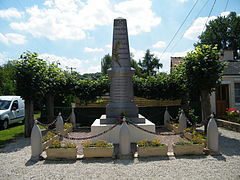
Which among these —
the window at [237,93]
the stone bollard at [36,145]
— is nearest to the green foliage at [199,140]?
the stone bollard at [36,145]

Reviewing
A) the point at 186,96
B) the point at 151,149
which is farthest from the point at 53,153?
the point at 186,96

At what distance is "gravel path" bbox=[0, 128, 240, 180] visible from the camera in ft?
15.6

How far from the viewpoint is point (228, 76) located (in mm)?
15234

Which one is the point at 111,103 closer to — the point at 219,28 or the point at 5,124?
the point at 5,124

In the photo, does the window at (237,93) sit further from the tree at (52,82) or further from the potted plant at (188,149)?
the tree at (52,82)

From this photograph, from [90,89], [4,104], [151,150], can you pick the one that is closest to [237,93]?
[90,89]

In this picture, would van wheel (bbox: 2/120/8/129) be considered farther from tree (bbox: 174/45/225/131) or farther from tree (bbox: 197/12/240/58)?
tree (bbox: 197/12/240/58)

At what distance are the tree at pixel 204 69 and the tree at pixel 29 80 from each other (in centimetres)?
751

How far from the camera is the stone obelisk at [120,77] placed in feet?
30.5

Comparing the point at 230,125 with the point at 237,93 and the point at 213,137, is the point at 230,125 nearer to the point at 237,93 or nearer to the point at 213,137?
the point at 237,93

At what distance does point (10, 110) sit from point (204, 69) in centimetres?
1219

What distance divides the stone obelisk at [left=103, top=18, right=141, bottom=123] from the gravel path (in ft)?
11.6

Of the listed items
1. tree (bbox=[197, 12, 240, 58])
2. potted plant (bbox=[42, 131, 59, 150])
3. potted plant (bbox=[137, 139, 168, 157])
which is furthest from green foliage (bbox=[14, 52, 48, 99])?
tree (bbox=[197, 12, 240, 58])

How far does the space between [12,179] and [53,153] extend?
4.90 feet
